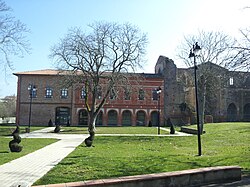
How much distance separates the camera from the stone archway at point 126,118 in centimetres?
5291

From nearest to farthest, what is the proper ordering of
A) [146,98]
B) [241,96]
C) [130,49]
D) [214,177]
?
[214,177] → [130,49] → [146,98] → [241,96]

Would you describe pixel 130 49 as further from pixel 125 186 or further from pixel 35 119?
pixel 125 186

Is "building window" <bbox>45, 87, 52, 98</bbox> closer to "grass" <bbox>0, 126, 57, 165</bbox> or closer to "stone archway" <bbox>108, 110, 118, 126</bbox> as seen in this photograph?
"stone archway" <bbox>108, 110, 118, 126</bbox>

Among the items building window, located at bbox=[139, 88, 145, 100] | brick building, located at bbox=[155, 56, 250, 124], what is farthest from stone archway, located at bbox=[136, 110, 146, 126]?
brick building, located at bbox=[155, 56, 250, 124]

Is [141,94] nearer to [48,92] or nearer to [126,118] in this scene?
[126,118]

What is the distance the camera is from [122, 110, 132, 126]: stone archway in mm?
52906

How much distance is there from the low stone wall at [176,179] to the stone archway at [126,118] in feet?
148

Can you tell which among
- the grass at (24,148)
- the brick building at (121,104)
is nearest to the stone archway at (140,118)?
the brick building at (121,104)

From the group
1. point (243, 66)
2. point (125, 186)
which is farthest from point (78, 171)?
point (243, 66)

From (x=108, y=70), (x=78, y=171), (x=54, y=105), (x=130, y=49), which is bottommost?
(x=78, y=171)

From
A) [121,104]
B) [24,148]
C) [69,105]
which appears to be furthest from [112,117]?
[24,148]

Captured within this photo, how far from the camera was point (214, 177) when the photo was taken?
7582mm

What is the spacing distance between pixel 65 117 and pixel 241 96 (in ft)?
119

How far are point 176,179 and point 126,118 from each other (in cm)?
4658
